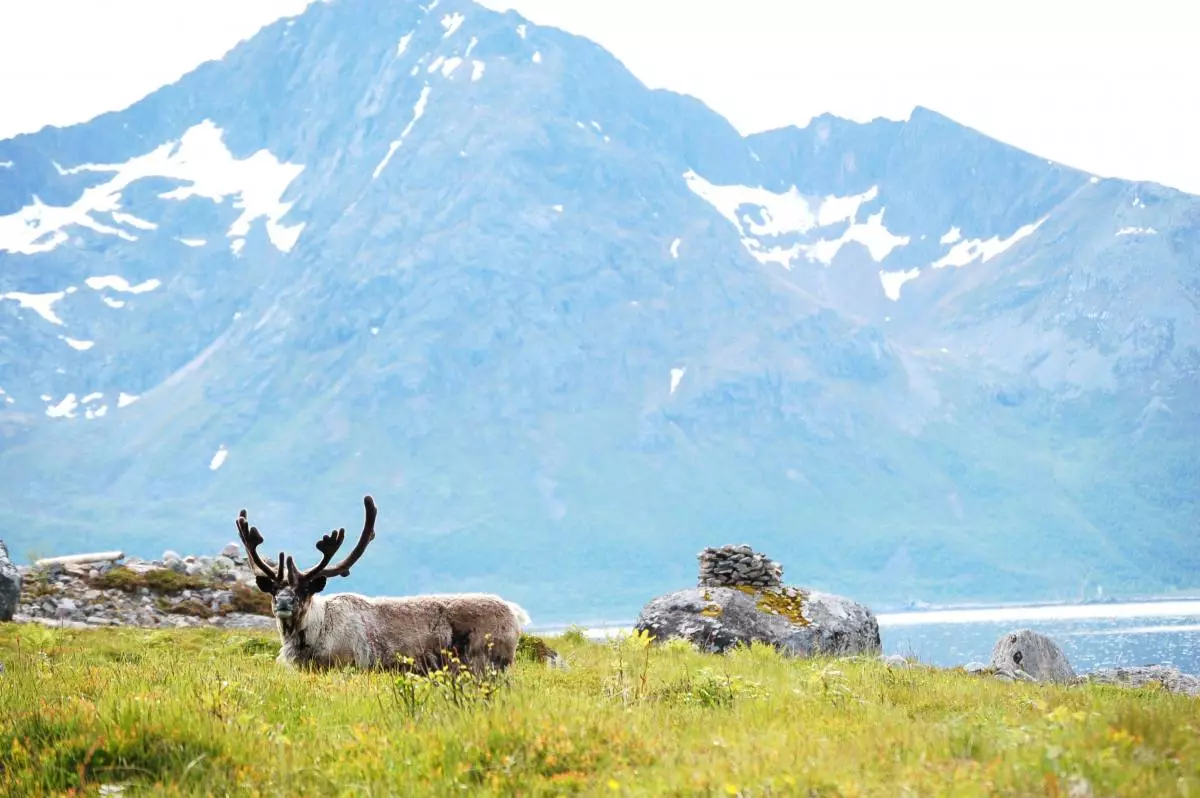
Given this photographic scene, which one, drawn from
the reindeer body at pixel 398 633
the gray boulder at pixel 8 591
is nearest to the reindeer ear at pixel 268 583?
the reindeer body at pixel 398 633

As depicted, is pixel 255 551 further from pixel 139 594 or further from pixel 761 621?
pixel 139 594

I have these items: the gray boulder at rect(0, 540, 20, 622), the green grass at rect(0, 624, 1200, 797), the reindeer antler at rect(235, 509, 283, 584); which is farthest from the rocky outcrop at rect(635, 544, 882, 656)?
the gray boulder at rect(0, 540, 20, 622)

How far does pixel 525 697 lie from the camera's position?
468 inches

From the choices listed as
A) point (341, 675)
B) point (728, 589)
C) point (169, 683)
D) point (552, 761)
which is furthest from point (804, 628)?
point (552, 761)

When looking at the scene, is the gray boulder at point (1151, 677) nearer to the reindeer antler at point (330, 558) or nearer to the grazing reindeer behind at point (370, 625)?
the grazing reindeer behind at point (370, 625)

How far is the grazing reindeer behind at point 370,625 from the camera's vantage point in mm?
17109

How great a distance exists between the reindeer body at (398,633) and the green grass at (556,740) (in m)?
2.42

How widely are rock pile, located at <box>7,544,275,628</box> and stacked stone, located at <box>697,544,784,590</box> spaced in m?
13.0

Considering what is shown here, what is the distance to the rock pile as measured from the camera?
33562 millimetres

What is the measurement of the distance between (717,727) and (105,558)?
3238 cm

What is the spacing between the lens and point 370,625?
17625mm

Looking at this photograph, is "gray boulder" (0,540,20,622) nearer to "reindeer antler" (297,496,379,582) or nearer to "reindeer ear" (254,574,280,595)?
"reindeer ear" (254,574,280,595)

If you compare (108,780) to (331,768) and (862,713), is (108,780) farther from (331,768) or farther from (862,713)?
(862,713)

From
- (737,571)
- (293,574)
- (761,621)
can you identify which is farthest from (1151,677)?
(293,574)
